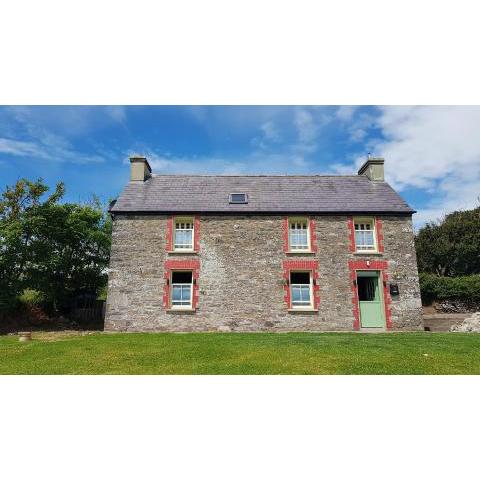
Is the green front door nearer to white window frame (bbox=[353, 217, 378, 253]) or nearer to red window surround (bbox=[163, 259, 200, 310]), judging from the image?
white window frame (bbox=[353, 217, 378, 253])

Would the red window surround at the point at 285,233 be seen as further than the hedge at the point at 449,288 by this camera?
No

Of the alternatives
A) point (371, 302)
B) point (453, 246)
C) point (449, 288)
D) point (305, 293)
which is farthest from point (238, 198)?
point (453, 246)

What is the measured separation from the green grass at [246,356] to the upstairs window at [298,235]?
202 inches

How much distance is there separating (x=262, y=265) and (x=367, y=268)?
4.58 m

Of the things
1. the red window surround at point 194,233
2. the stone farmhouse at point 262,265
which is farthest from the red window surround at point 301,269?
the red window surround at point 194,233

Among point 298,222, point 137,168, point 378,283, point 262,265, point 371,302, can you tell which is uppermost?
point 137,168

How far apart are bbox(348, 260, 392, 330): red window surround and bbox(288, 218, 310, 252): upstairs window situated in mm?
2128

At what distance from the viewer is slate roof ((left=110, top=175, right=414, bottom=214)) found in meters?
16.0

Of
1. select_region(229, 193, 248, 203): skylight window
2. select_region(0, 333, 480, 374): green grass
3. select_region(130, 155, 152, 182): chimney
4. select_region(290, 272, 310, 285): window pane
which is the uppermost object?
select_region(130, 155, 152, 182): chimney

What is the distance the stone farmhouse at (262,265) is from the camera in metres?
14.8

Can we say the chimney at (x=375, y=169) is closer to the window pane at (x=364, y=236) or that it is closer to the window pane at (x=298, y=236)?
the window pane at (x=364, y=236)

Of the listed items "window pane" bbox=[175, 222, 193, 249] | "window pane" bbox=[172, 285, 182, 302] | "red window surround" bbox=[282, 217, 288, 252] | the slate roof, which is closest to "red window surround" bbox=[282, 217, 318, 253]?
"red window surround" bbox=[282, 217, 288, 252]

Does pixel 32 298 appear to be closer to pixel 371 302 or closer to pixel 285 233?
pixel 285 233

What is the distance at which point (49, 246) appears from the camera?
679 inches
